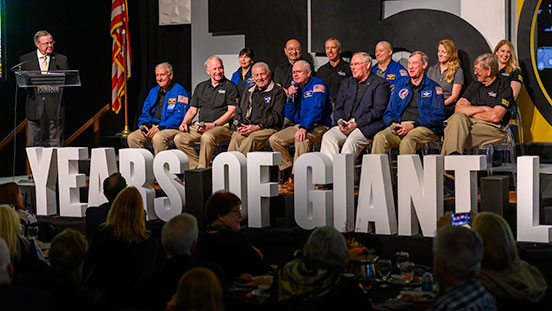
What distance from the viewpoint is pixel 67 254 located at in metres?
3.03

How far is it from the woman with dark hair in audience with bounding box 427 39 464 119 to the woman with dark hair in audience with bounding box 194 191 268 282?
3387 millimetres

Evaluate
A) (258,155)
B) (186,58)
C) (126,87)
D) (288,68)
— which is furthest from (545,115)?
(126,87)

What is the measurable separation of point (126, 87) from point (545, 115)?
17.0 feet

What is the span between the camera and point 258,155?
5.79 metres

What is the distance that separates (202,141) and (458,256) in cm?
456

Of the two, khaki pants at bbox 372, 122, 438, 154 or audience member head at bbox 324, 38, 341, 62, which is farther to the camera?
audience member head at bbox 324, 38, 341, 62

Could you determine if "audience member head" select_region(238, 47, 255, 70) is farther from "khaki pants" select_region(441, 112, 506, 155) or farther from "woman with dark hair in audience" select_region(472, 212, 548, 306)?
"woman with dark hair in audience" select_region(472, 212, 548, 306)

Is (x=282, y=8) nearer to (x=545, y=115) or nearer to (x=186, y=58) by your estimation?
(x=186, y=58)

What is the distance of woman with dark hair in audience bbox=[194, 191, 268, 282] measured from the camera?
3.73m

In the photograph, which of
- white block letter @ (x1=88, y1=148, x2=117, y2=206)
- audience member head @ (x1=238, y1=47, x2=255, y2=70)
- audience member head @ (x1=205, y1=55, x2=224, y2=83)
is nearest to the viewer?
white block letter @ (x1=88, y1=148, x2=117, y2=206)

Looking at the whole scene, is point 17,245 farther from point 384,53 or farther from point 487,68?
point 384,53

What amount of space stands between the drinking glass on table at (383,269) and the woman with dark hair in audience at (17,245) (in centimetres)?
165

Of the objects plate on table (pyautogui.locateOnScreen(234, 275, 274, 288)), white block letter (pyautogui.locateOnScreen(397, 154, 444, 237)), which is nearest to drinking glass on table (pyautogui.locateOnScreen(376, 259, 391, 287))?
plate on table (pyautogui.locateOnScreen(234, 275, 274, 288))

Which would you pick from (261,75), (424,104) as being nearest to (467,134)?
(424,104)
